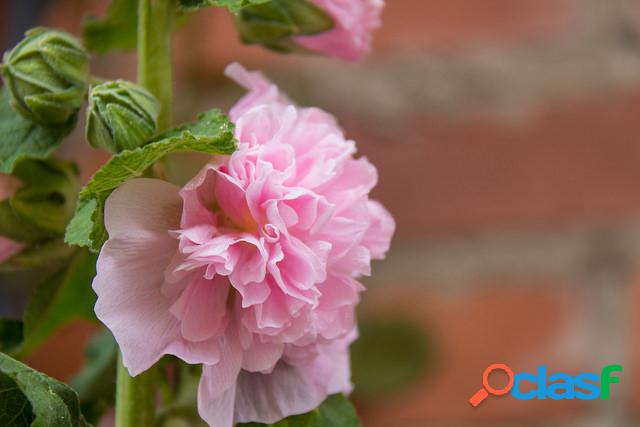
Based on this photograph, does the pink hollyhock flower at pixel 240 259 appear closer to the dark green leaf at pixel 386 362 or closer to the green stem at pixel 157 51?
the green stem at pixel 157 51

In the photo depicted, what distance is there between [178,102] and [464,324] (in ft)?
0.79

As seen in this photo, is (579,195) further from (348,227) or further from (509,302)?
(348,227)

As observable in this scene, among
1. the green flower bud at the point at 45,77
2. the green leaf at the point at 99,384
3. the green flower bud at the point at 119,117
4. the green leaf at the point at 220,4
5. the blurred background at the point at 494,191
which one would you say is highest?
the blurred background at the point at 494,191

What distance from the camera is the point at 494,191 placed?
66 cm

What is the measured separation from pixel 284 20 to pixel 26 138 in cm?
7

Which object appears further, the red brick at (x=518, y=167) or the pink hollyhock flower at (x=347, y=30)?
the red brick at (x=518, y=167)

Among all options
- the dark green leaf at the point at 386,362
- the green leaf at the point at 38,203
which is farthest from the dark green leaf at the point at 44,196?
the dark green leaf at the point at 386,362

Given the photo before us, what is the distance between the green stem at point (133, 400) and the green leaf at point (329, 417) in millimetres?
23

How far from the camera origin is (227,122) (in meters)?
0.20

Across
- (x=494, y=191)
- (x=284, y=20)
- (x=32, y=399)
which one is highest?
(x=494, y=191)

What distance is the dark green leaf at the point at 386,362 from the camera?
2.15 feet

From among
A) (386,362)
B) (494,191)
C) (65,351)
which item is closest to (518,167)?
(494,191)

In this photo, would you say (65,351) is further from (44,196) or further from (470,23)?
(44,196)

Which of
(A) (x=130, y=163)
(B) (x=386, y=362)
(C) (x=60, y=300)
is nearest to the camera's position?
(A) (x=130, y=163)
